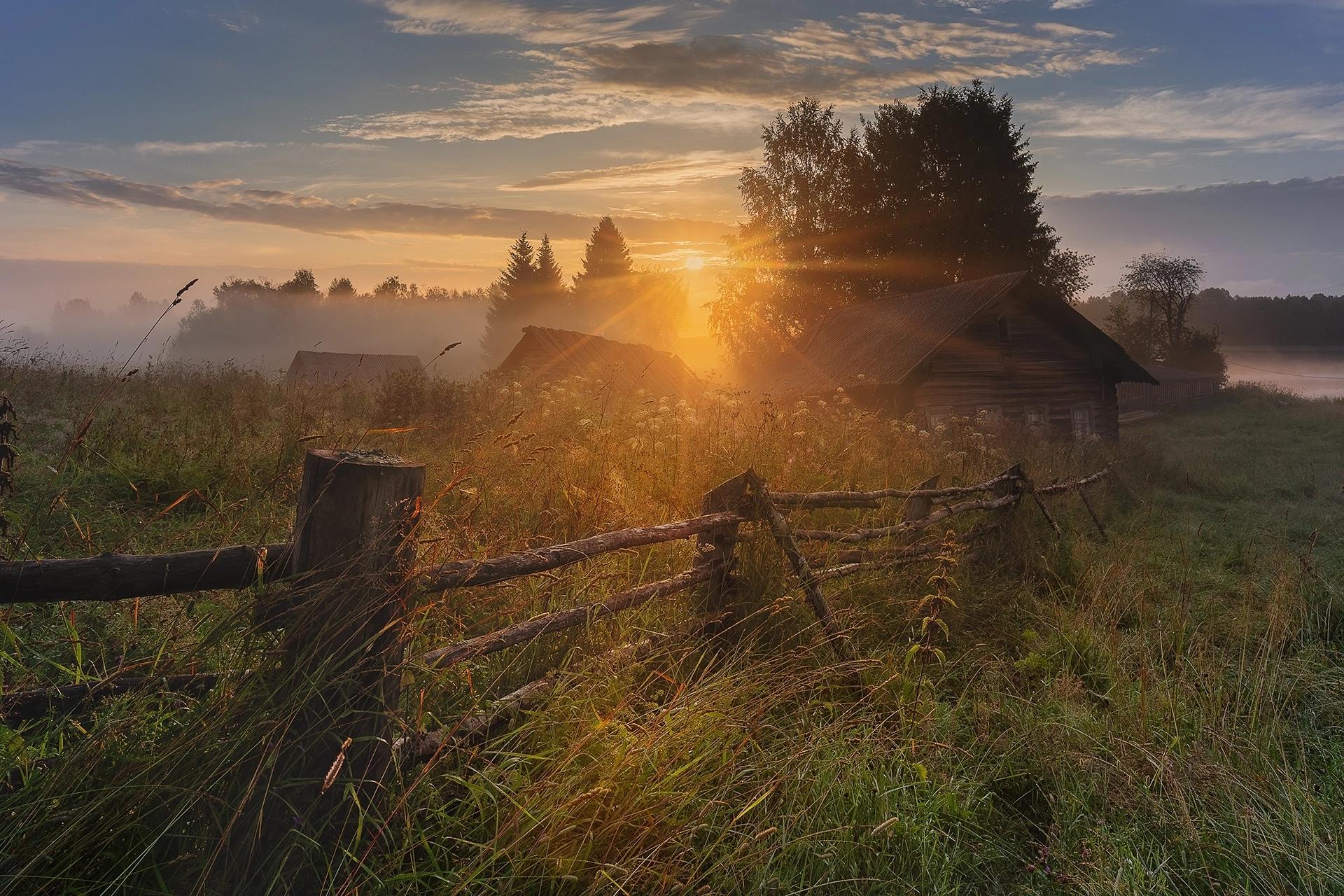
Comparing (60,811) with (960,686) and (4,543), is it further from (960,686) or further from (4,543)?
(960,686)

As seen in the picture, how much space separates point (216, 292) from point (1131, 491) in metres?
120

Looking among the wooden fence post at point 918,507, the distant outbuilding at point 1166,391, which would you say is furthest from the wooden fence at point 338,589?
the distant outbuilding at point 1166,391

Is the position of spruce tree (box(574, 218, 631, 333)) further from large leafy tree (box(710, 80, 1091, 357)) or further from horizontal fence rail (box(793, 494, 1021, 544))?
horizontal fence rail (box(793, 494, 1021, 544))

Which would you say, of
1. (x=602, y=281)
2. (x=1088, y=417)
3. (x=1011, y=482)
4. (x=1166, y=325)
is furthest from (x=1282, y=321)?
(x=1011, y=482)

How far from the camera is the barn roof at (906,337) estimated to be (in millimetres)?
19812

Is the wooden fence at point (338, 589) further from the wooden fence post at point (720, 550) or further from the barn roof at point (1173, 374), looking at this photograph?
the barn roof at point (1173, 374)

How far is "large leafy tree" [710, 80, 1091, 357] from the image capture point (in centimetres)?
3356

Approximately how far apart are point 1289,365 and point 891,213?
369ft

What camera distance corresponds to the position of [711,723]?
2.72 m

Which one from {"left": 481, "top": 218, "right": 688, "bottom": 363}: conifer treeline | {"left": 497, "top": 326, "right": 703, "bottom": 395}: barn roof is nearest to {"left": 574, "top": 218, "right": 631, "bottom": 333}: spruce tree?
{"left": 481, "top": 218, "right": 688, "bottom": 363}: conifer treeline

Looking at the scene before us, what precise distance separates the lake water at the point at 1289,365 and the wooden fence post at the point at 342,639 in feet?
355

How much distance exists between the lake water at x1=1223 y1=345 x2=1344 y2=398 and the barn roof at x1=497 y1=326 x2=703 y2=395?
279ft

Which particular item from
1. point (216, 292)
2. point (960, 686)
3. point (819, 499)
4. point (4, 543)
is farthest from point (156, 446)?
point (216, 292)

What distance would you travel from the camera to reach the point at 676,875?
2217mm
